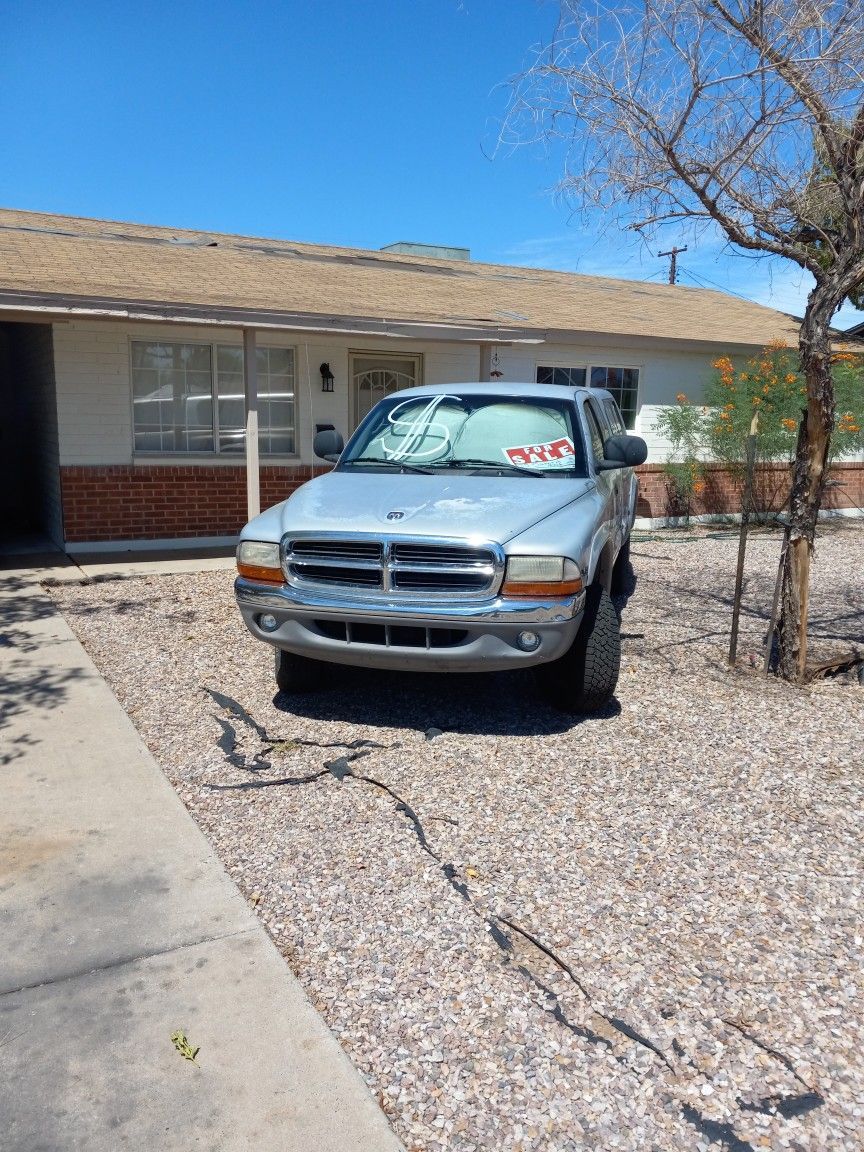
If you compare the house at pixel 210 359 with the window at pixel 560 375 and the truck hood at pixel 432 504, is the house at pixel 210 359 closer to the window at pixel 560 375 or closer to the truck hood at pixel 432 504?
the window at pixel 560 375

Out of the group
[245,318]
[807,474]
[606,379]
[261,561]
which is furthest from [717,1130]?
[606,379]

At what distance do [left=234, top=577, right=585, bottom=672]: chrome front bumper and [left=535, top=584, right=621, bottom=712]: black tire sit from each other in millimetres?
308

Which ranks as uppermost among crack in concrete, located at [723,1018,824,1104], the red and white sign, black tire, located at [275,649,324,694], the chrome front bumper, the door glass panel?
the door glass panel

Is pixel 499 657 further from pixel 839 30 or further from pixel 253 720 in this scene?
pixel 839 30

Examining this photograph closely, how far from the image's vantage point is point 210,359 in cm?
1144

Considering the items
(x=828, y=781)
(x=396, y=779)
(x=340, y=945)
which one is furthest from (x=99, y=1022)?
(x=828, y=781)

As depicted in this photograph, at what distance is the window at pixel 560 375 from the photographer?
14008 mm

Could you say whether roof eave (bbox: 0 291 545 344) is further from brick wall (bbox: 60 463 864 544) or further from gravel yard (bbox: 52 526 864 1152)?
gravel yard (bbox: 52 526 864 1152)

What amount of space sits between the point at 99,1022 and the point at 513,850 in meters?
1.68

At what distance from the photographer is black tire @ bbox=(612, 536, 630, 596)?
8547 mm

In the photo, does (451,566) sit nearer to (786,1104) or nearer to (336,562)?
(336,562)

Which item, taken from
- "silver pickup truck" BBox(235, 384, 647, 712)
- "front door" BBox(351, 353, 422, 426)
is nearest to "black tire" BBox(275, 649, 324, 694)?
"silver pickup truck" BBox(235, 384, 647, 712)

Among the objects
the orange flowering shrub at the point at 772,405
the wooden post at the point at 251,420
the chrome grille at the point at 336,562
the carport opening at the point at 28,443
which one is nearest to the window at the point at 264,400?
the wooden post at the point at 251,420

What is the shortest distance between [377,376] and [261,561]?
8369 millimetres
